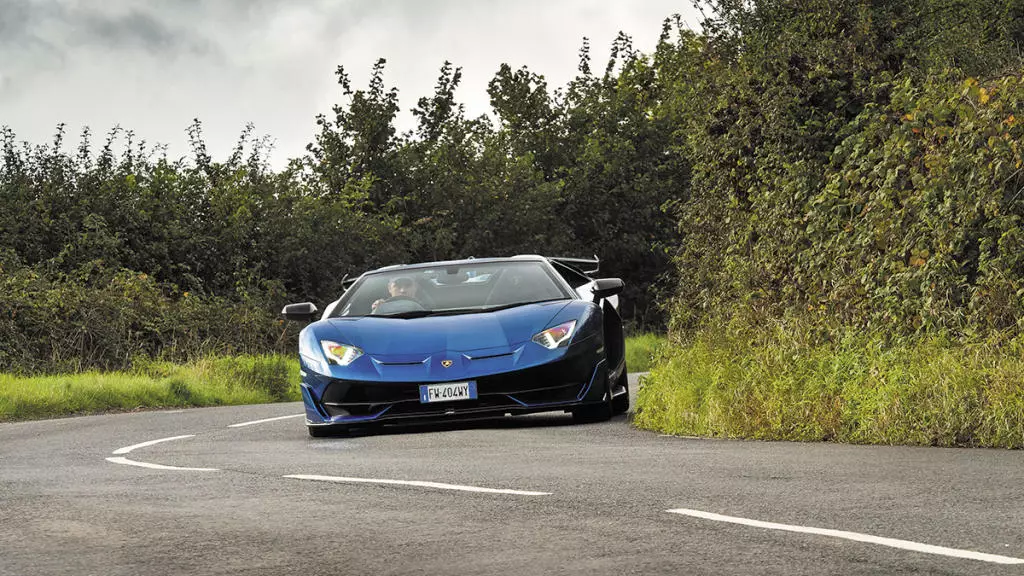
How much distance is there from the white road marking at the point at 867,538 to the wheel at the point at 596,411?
220 inches

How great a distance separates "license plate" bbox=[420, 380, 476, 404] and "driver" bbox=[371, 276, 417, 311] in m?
1.56

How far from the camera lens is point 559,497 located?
7.99 metres

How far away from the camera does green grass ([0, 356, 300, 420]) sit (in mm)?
19625

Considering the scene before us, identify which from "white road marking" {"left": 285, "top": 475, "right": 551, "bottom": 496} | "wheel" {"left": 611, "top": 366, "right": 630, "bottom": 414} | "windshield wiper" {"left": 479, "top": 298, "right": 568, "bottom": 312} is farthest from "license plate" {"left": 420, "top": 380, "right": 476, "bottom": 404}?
"white road marking" {"left": 285, "top": 475, "right": 551, "bottom": 496}

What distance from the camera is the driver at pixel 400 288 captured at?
1359 cm

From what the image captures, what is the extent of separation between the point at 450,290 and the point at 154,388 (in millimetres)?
9352

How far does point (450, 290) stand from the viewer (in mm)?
13719

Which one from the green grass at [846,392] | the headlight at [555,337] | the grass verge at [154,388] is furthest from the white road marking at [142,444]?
the grass verge at [154,388]

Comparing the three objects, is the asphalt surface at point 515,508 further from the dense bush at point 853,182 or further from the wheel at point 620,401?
the wheel at point 620,401

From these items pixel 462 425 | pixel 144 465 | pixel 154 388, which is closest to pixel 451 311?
pixel 462 425

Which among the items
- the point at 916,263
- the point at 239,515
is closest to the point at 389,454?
the point at 239,515

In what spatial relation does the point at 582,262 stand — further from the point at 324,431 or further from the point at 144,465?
the point at 144,465

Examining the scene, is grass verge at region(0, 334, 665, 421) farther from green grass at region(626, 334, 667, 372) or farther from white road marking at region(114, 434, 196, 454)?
green grass at region(626, 334, 667, 372)

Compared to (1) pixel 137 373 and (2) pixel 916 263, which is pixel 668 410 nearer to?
(2) pixel 916 263
